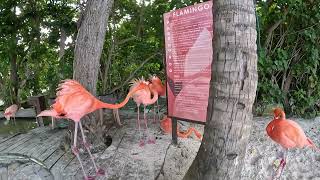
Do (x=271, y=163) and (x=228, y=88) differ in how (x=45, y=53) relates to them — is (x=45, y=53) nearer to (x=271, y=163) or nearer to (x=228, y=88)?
(x=271, y=163)

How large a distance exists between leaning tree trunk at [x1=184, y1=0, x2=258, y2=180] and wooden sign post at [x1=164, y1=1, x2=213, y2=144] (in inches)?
55.7

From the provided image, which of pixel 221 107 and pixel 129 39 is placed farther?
pixel 129 39

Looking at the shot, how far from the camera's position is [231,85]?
2334 mm

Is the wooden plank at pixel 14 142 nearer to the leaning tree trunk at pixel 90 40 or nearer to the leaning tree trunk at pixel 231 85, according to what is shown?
the leaning tree trunk at pixel 90 40

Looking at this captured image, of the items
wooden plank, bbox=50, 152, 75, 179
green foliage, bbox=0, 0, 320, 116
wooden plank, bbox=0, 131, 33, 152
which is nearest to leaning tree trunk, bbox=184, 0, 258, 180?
wooden plank, bbox=50, 152, 75, 179

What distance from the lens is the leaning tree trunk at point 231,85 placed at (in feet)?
7.56

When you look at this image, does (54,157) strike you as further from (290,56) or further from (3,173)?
(290,56)

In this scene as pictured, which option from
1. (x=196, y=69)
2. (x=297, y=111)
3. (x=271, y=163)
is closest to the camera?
(x=196, y=69)

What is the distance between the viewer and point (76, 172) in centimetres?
389

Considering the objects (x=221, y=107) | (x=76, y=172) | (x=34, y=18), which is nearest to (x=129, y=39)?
(x=34, y=18)

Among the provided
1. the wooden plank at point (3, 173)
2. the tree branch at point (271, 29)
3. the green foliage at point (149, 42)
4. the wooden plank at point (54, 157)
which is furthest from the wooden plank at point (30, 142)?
the tree branch at point (271, 29)

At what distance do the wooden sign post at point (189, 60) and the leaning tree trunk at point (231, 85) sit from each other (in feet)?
4.64

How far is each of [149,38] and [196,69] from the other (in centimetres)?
261

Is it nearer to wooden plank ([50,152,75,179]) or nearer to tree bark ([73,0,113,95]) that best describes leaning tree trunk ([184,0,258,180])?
wooden plank ([50,152,75,179])
